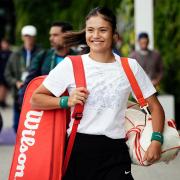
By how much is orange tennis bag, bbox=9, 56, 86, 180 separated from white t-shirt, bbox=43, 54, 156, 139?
0.05m

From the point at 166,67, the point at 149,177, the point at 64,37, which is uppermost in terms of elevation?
the point at 64,37

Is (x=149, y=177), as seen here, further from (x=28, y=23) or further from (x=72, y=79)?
(x=28, y=23)

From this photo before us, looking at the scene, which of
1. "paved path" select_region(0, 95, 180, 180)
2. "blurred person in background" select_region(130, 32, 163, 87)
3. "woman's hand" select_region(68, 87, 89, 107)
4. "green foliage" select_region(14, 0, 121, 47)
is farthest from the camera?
"green foliage" select_region(14, 0, 121, 47)

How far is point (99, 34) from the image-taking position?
12.8 feet

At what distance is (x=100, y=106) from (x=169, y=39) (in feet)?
29.2

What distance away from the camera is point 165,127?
13.0ft

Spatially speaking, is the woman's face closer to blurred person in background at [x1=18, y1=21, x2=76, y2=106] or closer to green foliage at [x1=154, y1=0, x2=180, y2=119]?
blurred person in background at [x1=18, y1=21, x2=76, y2=106]

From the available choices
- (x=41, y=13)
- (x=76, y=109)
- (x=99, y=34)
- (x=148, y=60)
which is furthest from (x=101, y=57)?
(x=41, y=13)

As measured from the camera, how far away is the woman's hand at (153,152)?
149 inches

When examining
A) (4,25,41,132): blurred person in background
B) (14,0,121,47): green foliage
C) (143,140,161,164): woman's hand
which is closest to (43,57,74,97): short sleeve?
(143,140,161,164): woman's hand

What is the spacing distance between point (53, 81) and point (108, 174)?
602mm

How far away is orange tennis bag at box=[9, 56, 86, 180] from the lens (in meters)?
3.86

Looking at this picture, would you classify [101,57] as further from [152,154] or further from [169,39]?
[169,39]

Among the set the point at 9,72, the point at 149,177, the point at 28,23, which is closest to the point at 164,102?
the point at 9,72
